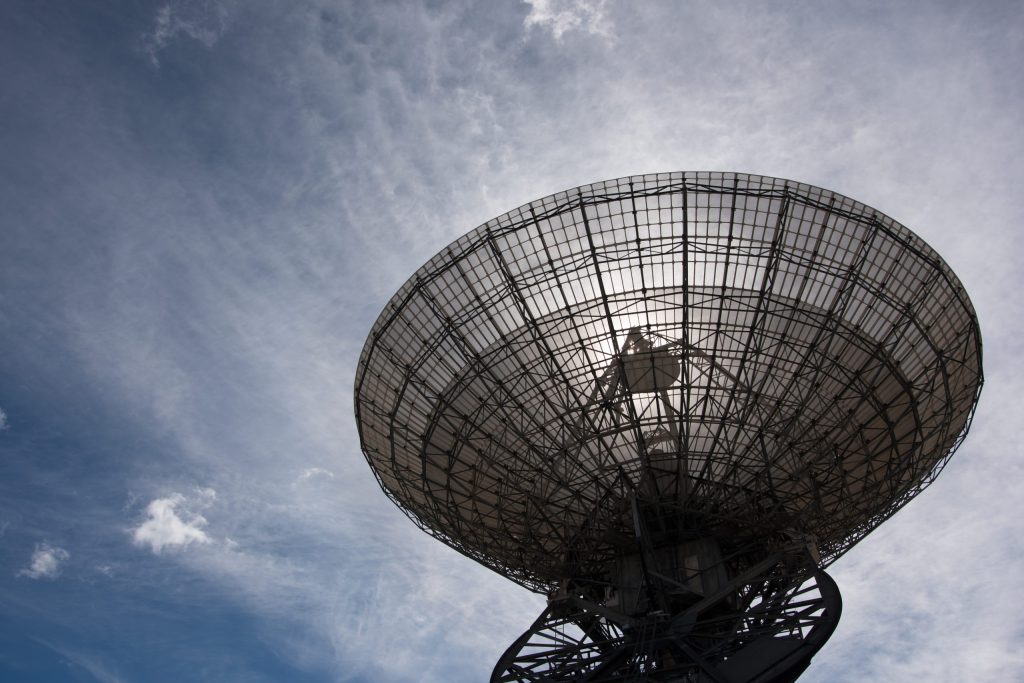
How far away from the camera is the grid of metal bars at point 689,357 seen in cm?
2877

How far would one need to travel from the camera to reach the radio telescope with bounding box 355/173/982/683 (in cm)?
2873

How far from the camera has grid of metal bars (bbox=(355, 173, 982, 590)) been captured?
2877 centimetres

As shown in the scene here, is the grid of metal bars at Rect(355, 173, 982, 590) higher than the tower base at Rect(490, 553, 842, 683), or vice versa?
the grid of metal bars at Rect(355, 173, 982, 590)

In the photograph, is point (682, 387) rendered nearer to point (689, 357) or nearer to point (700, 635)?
point (689, 357)

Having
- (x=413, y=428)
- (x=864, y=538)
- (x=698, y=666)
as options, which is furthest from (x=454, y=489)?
(x=864, y=538)

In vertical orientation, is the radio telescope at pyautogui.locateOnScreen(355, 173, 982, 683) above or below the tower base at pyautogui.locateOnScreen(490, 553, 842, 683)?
above

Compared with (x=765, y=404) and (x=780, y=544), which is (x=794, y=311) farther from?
(x=780, y=544)

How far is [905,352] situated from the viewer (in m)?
28.8

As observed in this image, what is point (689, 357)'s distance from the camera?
29.3 meters

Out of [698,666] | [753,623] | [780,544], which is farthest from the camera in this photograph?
[780,544]

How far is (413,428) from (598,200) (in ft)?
36.3

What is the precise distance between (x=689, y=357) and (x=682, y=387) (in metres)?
1.07

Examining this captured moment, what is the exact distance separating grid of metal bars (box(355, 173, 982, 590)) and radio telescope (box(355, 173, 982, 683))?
76 mm

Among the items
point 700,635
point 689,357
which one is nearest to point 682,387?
point 689,357
